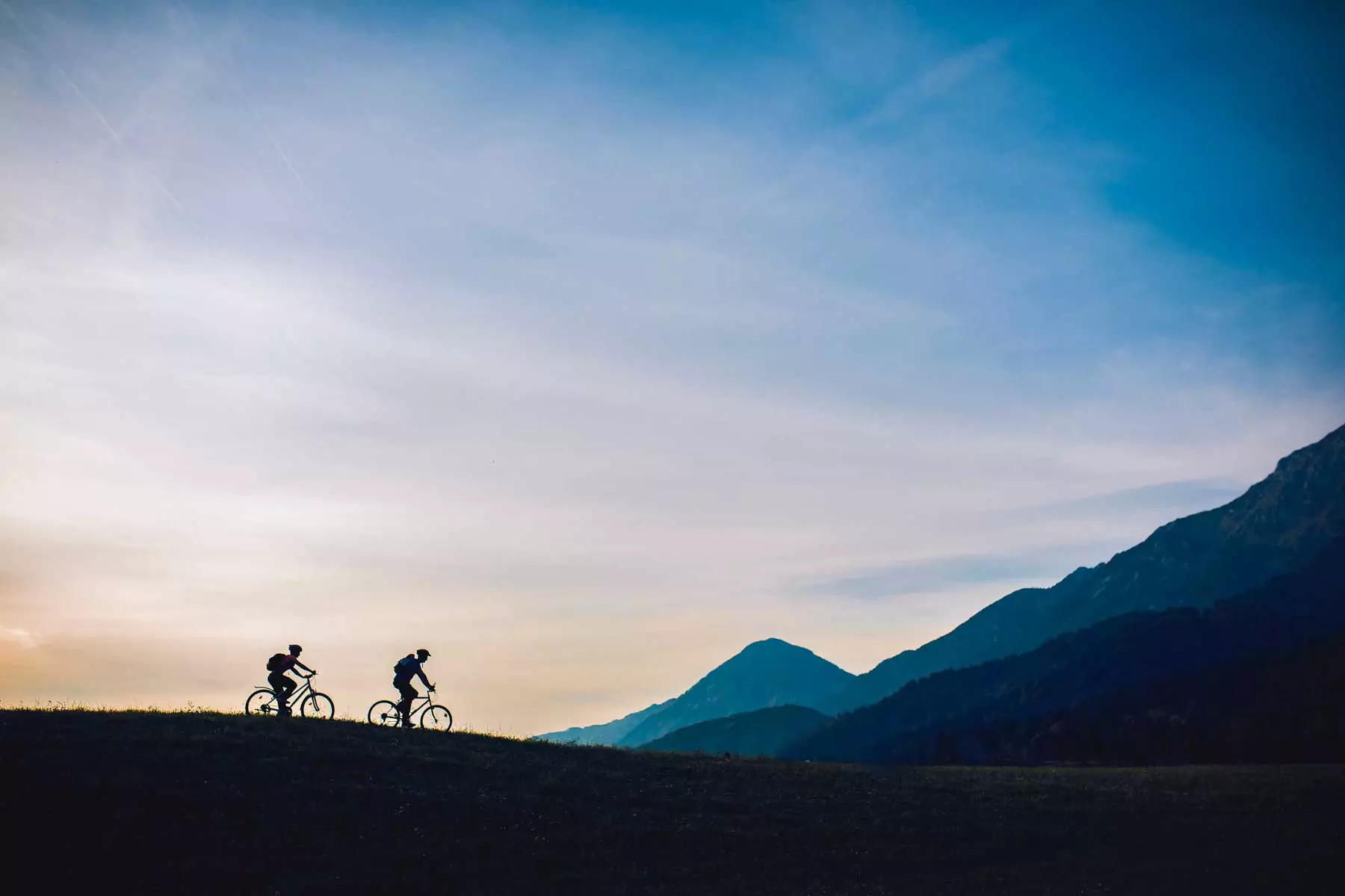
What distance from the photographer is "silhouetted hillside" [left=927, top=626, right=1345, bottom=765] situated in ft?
361

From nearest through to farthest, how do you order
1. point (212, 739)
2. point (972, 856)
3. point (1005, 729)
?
point (972, 856), point (212, 739), point (1005, 729)

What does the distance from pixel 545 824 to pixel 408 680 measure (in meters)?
11.5

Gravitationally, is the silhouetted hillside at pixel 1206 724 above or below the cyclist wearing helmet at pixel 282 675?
below

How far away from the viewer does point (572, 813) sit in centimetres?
2717

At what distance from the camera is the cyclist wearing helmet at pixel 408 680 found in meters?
34.7

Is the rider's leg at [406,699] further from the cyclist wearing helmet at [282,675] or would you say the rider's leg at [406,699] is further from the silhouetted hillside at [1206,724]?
the silhouetted hillside at [1206,724]

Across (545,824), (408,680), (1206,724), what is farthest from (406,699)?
(1206,724)

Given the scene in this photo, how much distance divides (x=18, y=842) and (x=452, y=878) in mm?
9862

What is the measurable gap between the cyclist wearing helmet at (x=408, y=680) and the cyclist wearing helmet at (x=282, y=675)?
3.24 m

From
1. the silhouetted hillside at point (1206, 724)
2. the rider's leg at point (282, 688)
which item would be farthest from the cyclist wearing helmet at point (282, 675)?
the silhouetted hillside at point (1206, 724)

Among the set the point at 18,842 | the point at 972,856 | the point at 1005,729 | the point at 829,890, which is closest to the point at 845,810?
the point at 972,856

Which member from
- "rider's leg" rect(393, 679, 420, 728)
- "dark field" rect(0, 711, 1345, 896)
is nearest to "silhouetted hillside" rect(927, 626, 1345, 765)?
"dark field" rect(0, 711, 1345, 896)

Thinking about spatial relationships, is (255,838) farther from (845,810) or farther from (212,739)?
(845,810)

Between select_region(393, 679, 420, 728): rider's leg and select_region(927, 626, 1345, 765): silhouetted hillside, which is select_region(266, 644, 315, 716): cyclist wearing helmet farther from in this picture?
select_region(927, 626, 1345, 765): silhouetted hillside
